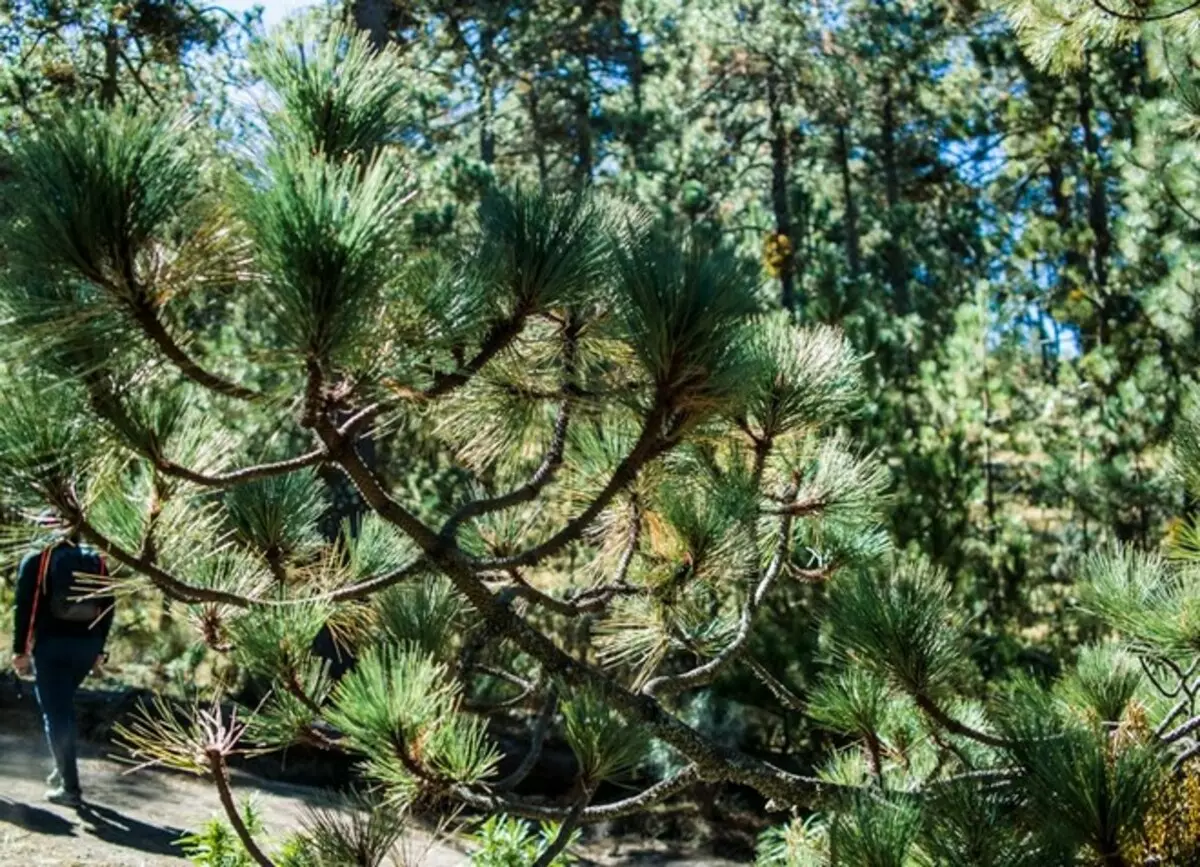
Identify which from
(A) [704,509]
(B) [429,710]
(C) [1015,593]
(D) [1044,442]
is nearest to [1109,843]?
(A) [704,509]

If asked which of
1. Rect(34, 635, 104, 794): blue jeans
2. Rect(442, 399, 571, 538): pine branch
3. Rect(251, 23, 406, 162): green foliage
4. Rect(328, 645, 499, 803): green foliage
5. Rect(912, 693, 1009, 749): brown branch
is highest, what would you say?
Rect(251, 23, 406, 162): green foliage

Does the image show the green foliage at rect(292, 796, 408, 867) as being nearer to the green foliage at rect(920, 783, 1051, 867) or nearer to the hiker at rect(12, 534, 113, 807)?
the green foliage at rect(920, 783, 1051, 867)

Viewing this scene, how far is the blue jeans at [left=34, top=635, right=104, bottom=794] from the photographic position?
262 inches

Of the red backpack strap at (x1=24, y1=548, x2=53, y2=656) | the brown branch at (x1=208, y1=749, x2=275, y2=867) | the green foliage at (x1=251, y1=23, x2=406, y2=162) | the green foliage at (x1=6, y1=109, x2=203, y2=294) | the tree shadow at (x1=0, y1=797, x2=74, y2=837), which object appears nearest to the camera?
the green foliage at (x1=6, y1=109, x2=203, y2=294)

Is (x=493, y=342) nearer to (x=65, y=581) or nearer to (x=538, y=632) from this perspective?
(x=538, y=632)

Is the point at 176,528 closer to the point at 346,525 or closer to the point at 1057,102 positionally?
the point at 346,525

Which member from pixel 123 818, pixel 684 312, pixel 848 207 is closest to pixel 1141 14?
pixel 684 312

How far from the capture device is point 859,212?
22.2 m

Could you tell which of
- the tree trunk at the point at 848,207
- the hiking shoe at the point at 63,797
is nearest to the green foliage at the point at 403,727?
the hiking shoe at the point at 63,797

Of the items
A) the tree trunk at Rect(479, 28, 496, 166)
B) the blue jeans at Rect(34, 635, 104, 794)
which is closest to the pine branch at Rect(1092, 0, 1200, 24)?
the blue jeans at Rect(34, 635, 104, 794)

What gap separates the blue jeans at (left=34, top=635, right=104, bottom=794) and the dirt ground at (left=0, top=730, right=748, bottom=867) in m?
0.44

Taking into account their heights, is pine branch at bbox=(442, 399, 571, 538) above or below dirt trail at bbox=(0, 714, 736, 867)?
above

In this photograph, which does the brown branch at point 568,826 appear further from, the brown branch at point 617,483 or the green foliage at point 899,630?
the green foliage at point 899,630

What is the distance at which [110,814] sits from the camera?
24.2 ft
